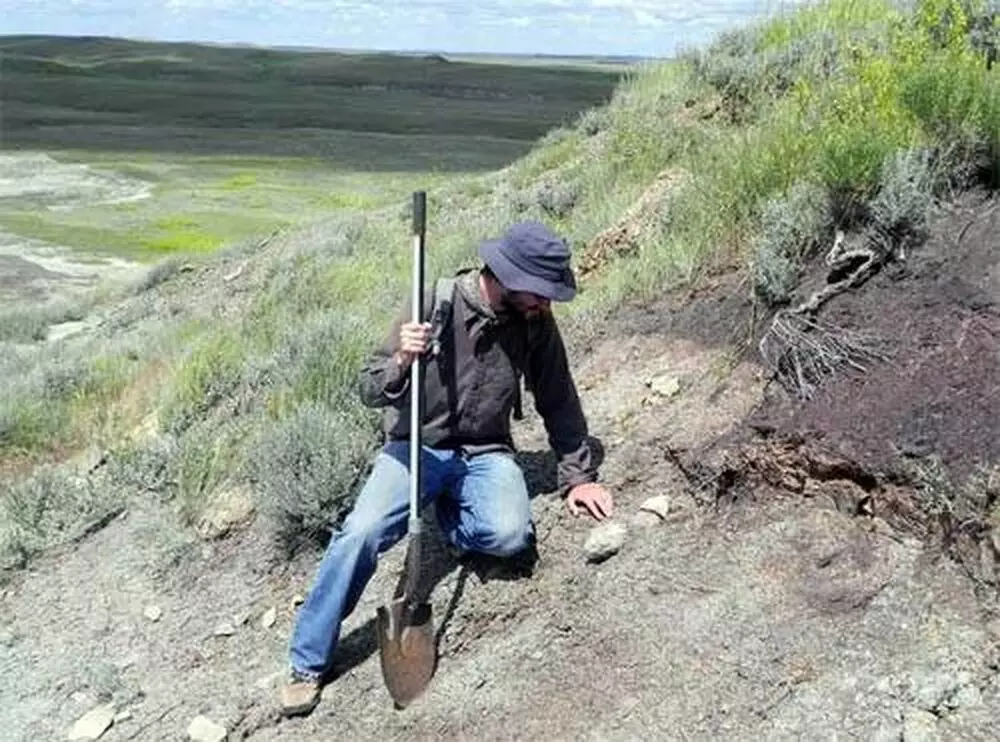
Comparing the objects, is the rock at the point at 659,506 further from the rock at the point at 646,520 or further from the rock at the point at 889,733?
the rock at the point at 889,733

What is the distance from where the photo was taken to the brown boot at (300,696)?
4543 mm

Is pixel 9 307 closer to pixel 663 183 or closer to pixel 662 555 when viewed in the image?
pixel 663 183

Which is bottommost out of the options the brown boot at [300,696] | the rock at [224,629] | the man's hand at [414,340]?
the rock at [224,629]

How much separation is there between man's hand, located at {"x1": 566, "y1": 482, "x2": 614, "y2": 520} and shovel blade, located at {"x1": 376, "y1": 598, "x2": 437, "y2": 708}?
0.78 meters

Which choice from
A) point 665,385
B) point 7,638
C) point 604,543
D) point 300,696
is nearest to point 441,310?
point 604,543

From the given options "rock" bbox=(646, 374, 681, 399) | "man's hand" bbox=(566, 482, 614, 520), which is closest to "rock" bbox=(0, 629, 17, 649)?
"man's hand" bbox=(566, 482, 614, 520)

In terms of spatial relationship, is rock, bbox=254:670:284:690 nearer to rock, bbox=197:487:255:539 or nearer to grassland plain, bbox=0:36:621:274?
rock, bbox=197:487:255:539

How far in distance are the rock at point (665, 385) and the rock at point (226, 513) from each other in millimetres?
2102

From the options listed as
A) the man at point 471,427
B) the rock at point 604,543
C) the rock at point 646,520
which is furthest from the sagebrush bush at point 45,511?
the rock at point 646,520

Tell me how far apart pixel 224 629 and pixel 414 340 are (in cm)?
175

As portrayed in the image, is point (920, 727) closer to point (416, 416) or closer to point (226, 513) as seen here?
point (416, 416)

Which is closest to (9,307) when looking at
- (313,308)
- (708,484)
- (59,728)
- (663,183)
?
(313,308)

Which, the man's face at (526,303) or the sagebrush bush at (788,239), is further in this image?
the sagebrush bush at (788,239)

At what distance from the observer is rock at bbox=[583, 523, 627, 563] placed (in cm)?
464
